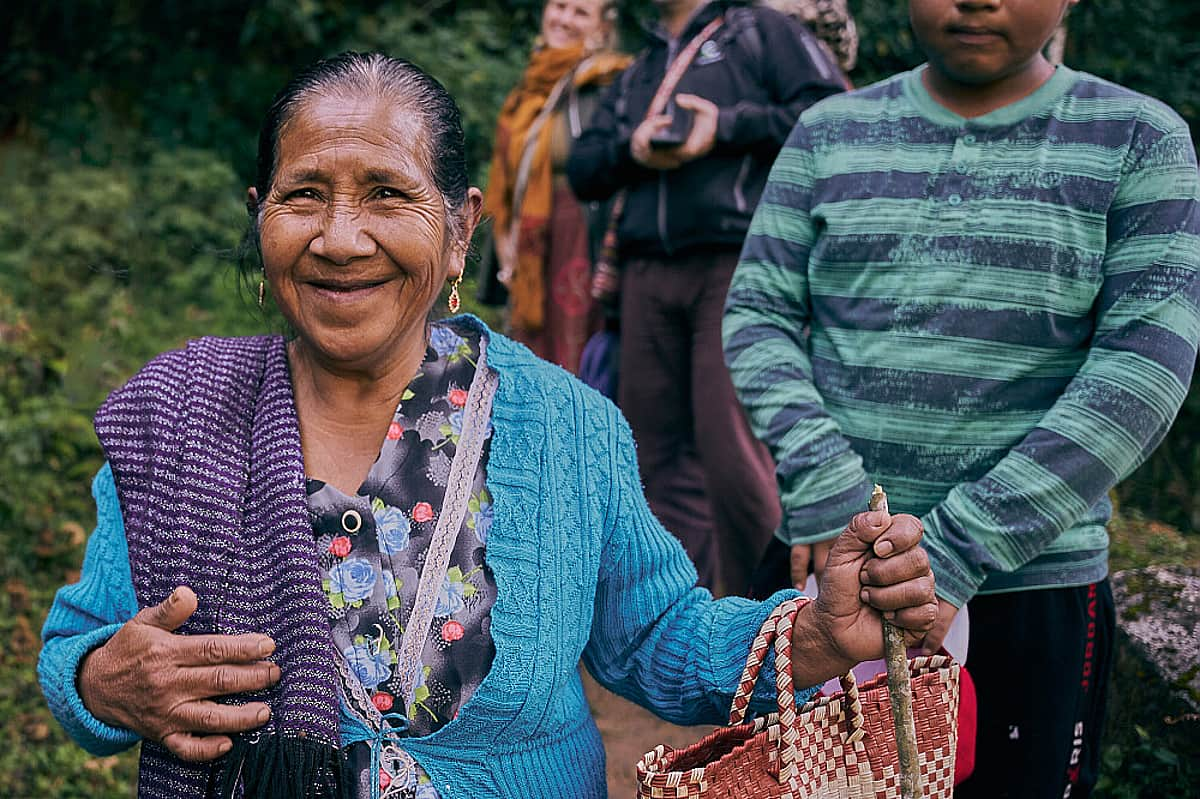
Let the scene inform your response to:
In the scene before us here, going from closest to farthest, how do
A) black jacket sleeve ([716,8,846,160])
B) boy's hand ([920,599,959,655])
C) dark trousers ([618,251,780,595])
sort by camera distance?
boy's hand ([920,599,959,655]), black jacket sleeve ([716,8,846,160]), dark trousers ([618,251,780,595])

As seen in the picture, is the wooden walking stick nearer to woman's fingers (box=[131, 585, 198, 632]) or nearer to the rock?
woman's fingers (box=[131, 585, 198, 632])

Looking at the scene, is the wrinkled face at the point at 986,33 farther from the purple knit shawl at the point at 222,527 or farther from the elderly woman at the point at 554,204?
the elderly woman at the point at 554,204

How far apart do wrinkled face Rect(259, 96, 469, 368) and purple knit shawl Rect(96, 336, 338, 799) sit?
0.20 meters

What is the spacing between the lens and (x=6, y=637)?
489 centimetres

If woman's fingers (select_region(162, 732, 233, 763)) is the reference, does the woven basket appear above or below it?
below

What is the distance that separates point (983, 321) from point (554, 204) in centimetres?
334

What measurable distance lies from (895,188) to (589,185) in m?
2.07

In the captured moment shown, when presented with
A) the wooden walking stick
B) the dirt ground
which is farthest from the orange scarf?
the wooden walking stick

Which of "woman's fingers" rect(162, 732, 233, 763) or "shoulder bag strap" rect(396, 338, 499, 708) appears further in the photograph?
"shoulder bag strap" rect(396, 338, 499, 708)

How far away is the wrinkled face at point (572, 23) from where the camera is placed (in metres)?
5.77

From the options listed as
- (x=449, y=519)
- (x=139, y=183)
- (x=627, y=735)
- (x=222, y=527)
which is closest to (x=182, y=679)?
(x=222, y=527)

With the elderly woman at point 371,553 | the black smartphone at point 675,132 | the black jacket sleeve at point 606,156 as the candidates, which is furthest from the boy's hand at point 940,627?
the black jacket sleeve at point 606,156

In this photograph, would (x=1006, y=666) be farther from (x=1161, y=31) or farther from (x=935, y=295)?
Answer: (x=1161, y=31)

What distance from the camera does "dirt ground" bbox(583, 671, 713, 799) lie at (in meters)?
4.36
